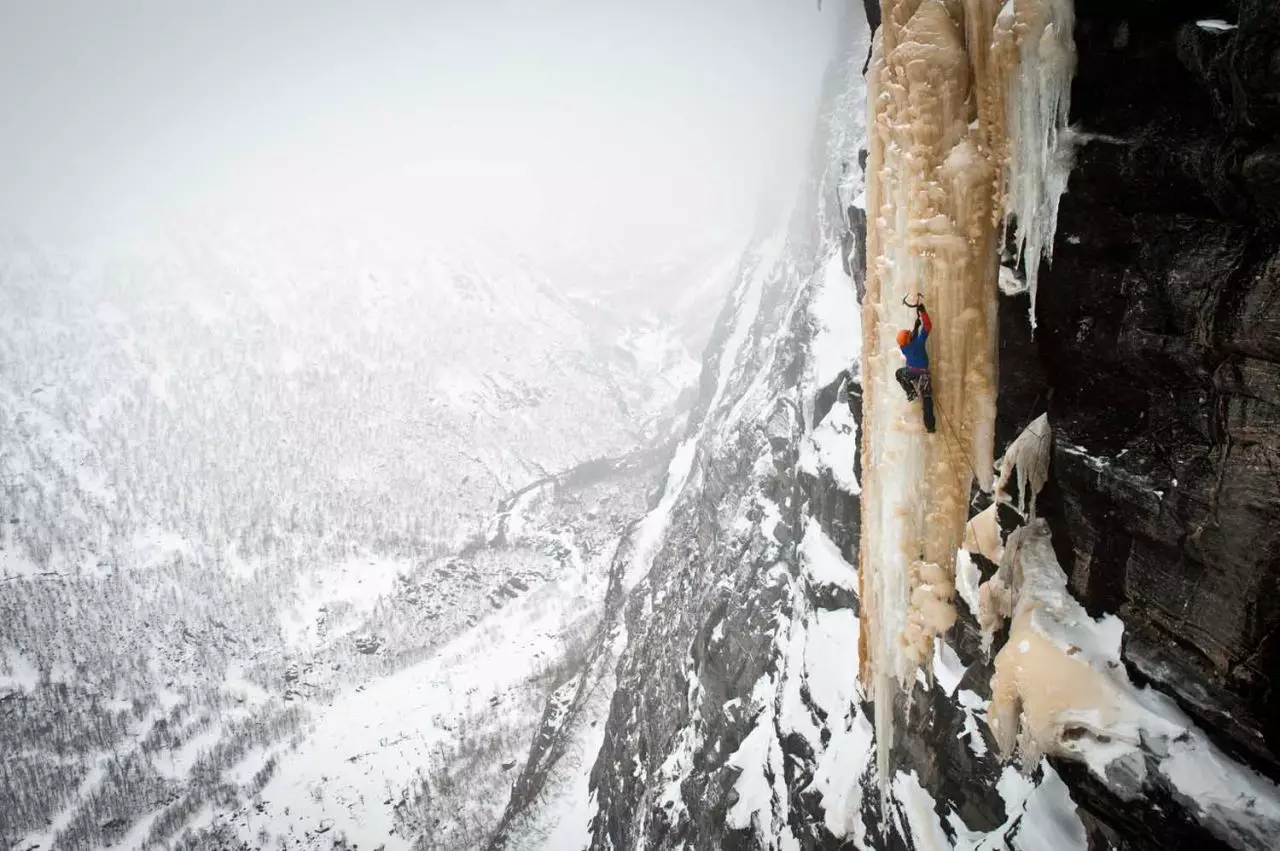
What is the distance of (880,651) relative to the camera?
12906 mm

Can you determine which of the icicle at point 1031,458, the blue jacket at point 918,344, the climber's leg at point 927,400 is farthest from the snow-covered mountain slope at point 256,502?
the blue jacket at point 918,344

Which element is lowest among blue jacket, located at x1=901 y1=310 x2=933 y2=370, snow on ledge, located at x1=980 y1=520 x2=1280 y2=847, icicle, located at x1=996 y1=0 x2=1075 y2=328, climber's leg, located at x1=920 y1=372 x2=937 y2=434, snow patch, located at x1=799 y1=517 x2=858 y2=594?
snow patch, located at x1=799 y1=517 x2=858 y2=594

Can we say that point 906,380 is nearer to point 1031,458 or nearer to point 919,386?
point 919,386

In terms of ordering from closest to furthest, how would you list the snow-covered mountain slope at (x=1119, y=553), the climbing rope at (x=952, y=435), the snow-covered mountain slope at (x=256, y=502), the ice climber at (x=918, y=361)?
the snow-covered mountain slope at (x=1119, y=553) → the ice climber at (x=918, y=361) → the climbing rope at (x=952, y=435) → the snow-covered mountain slope at (x=256, y=502)

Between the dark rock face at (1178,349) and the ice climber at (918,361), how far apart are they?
1422 millimetres

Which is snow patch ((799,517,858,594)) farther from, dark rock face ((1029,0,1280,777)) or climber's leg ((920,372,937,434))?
dark rock face ((1029,0,1280,777))

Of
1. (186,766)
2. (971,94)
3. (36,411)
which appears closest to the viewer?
(971,94)

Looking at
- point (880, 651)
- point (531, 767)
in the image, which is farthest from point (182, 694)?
point (880, 651)

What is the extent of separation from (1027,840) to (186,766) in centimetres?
9612

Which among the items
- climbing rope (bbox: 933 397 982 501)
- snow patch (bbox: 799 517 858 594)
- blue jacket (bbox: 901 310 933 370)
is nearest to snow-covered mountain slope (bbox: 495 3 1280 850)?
climbing rope (bbox: 933 397 982 501)

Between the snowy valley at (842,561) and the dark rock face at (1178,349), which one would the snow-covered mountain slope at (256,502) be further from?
the dark rock face at (1178,349)

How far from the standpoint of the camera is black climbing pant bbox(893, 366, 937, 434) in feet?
32.6

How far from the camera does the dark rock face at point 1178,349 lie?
6.70m

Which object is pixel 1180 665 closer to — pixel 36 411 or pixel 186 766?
pixel 186 766
